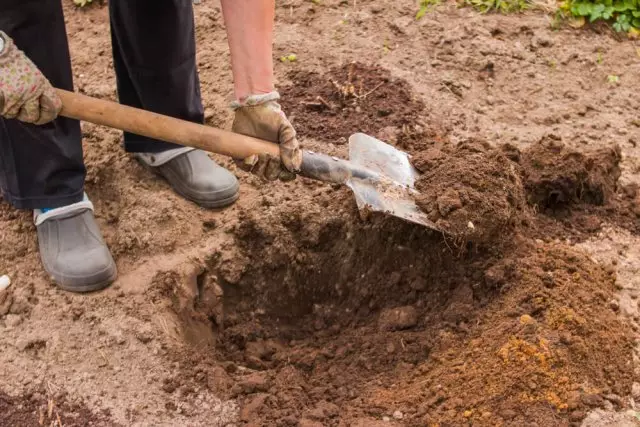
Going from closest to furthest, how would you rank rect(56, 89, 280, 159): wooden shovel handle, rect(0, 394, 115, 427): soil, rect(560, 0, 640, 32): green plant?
1. rect(0, 394, 115, 427): soil
2. rect(56, 89, 280, 159): wooden shovel handle
3. rect(560, 0, 640, 32): green plant

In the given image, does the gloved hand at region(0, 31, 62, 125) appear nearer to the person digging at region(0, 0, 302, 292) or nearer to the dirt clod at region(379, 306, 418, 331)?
the person digging at region(0, 0, 302, 292)

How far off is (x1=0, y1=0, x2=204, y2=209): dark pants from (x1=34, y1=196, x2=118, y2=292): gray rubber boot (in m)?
0.06

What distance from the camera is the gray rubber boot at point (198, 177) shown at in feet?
10.9

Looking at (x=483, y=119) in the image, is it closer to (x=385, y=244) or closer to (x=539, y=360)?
(x=385, y=244)

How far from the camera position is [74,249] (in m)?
3.00

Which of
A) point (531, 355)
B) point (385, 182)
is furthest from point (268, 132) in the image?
point (531, 355)

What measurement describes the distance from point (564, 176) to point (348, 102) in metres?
1.15

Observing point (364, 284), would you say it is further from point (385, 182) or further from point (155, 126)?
point (155, 126)

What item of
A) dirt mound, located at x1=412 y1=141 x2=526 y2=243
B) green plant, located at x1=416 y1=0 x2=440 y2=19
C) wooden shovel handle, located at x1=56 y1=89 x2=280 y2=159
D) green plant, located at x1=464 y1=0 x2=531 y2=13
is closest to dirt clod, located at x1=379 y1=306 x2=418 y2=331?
dirt mound, located at x1=412 y1=141 x2=526 y2=243

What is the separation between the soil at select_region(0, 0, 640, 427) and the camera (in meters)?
2.54

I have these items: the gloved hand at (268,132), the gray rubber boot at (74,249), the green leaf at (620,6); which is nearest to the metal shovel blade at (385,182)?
the gloved hand at (268,132)

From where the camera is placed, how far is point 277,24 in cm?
454

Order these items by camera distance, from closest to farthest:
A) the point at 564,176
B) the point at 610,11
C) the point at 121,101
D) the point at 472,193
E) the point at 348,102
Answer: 1. the point at 472,193
2. the point at 564,176
3. the point at 121,101
4. the point at 348,102
5. the point at 610,11

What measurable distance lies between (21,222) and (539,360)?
2.04m
